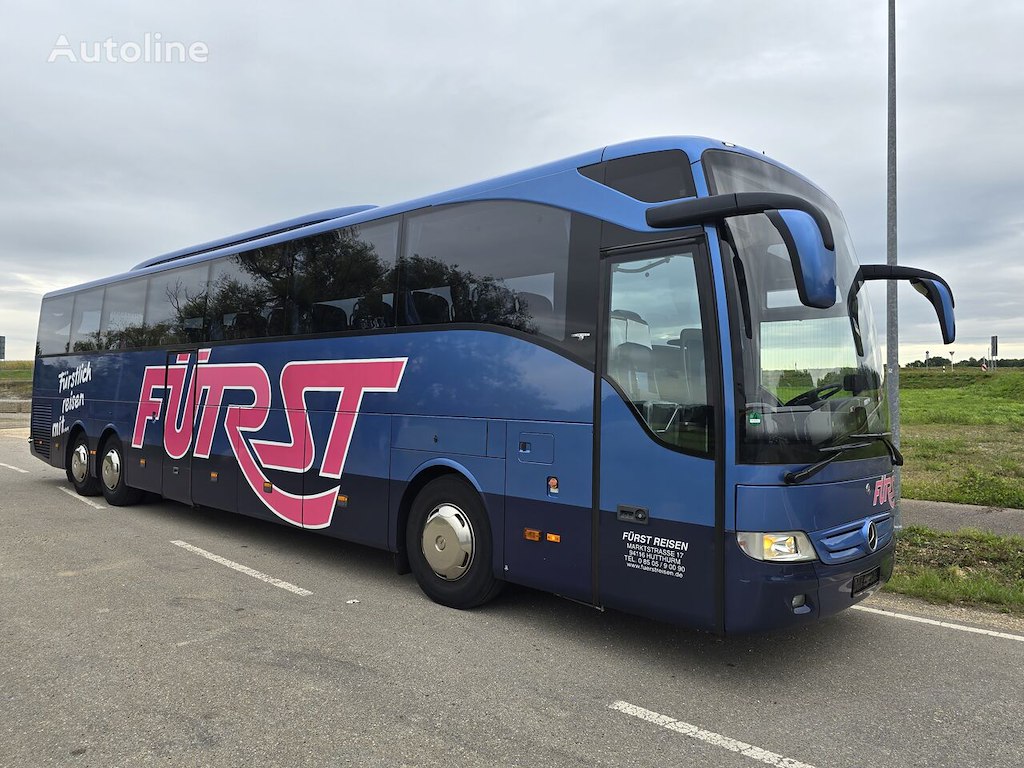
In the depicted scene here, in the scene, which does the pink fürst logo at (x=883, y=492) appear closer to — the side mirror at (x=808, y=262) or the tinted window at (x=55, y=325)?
the side mirror at (x=808, y=262)

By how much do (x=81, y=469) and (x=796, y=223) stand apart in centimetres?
1148

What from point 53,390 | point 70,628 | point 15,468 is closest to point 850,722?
point 70,628

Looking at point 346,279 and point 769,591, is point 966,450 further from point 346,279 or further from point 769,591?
point 346,279

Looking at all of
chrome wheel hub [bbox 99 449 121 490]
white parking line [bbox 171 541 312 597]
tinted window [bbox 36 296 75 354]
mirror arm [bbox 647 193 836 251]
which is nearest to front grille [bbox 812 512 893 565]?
mirror arm [bbox 647 193 836 251]

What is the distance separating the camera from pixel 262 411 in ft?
25.8

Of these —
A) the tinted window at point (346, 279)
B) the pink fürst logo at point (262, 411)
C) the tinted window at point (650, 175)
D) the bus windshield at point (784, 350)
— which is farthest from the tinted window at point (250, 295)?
the bus windshield at point (784, 350)

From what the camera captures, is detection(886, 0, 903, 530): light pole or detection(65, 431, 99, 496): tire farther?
detection(65, 431, 99, 496): tire

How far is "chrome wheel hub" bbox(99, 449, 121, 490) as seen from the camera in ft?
34.7

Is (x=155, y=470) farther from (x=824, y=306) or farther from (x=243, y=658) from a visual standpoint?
(x=824, y=306)

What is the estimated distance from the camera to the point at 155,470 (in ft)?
31.8

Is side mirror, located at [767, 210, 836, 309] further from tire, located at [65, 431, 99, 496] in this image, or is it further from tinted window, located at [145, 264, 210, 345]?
tire, located at [65, 431, 99, 496]

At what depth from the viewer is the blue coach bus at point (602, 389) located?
165 inches

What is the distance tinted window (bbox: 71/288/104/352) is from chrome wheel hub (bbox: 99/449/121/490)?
166 centimetres

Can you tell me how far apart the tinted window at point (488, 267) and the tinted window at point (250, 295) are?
2.07 meters
